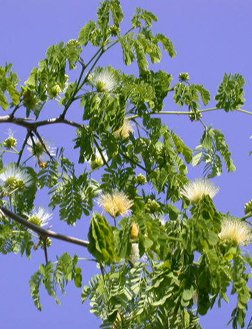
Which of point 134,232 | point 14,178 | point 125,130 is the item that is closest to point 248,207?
point 125,130

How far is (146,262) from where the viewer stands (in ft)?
13.4

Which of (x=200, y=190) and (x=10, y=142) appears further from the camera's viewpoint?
(x=10, y=142)

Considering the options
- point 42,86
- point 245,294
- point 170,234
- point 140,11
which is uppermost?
point 140,11

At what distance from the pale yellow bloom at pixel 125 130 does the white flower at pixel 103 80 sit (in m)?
0.19

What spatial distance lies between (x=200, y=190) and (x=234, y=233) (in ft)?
0.87

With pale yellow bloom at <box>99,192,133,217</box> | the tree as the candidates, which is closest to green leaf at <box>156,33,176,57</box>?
the tree

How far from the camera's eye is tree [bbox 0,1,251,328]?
3.84 metres

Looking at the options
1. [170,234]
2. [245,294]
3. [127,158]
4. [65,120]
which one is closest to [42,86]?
[65,120]

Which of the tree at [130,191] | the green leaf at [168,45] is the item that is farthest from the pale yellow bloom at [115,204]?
the green leaf at [168,45]

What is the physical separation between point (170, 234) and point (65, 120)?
120 centimetres

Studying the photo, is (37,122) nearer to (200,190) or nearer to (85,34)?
(85,34)

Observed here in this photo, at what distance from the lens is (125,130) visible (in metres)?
4.95

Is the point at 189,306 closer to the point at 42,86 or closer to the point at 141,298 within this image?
the point at 141,298

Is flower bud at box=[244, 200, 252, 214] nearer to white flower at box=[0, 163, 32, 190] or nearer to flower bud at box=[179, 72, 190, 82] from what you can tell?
flower bud at box=[179, 72, 190, 82]
